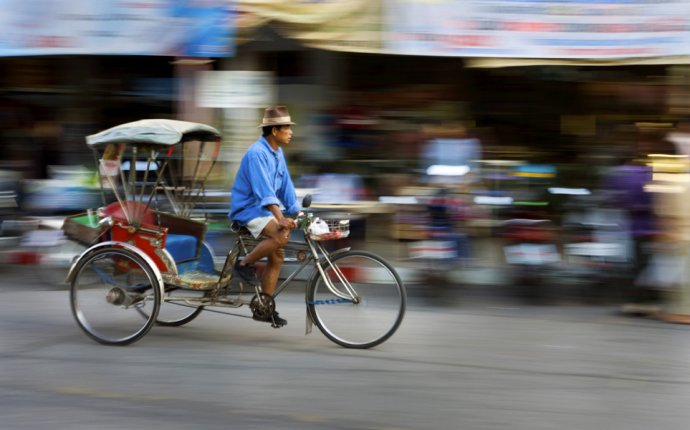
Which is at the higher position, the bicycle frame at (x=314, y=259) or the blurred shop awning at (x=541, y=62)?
the blurred shop awning at (x=541, y=62)

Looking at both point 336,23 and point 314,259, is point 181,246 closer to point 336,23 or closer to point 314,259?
point 314,259

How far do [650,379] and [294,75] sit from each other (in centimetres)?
642

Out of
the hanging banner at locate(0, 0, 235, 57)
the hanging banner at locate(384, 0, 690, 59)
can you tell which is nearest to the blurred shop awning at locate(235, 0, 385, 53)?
the hanging banner at locate(384, 0, 690, 59)

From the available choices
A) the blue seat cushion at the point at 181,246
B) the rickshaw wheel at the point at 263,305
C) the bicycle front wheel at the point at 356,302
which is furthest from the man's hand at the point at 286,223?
the blue seat cushion at the point at 181,246

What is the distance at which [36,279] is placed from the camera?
8742mm

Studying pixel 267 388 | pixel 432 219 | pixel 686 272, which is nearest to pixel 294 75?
pixel 432 219

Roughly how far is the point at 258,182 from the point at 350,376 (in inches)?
57.9

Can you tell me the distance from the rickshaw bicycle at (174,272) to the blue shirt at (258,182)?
0.68 feet

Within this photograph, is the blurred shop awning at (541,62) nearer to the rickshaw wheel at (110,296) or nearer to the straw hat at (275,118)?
the straw hat at (275,118)

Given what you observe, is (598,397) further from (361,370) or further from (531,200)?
(531,200)

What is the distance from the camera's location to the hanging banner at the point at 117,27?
890cm

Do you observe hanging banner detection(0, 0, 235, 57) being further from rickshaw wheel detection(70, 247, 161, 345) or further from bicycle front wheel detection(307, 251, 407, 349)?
bicycle front wheel detection(307, 251, 407, 349)

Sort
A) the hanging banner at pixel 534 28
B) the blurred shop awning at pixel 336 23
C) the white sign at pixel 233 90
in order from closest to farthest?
1. the hanging banner at pixel 534 28
2. the blurred shop awning at pixel 336 23
3. the white sign at pixel 233 90

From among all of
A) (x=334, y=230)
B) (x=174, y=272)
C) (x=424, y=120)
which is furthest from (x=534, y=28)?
(x=174, y=272)
